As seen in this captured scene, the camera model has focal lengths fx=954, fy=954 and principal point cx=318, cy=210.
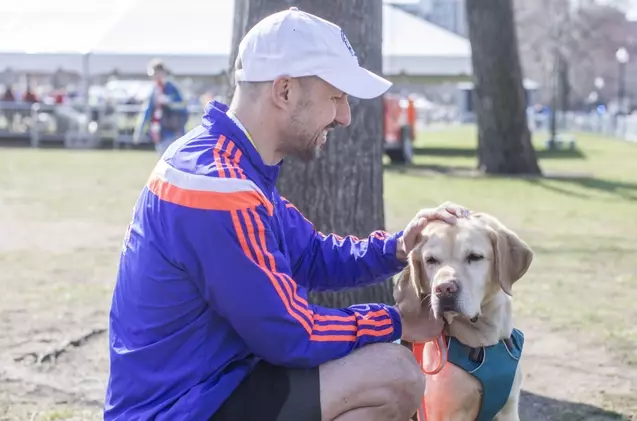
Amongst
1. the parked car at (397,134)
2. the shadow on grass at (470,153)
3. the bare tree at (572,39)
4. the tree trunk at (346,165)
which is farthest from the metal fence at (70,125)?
the bare tree at (572,39)

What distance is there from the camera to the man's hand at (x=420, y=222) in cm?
367

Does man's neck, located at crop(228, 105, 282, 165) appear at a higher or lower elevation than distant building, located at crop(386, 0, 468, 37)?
lower

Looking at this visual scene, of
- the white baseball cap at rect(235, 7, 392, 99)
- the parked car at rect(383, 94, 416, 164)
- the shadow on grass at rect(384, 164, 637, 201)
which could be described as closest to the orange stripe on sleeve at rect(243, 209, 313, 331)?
the white baseball cap at rect(235, 7, 392, 99)

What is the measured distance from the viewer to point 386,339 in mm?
3146

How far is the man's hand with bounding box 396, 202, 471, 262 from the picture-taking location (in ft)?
12.0

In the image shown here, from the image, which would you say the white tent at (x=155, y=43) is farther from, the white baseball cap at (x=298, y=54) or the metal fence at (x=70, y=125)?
the white baseball cap at (x=298, y=54)

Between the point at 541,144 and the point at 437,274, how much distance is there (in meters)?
30.8

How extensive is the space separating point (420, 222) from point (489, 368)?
26.2 inches

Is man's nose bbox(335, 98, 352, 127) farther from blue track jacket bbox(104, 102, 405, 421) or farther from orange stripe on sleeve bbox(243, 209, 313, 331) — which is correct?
orange stripe on sleeve bbox(243, 209, 313, 331)

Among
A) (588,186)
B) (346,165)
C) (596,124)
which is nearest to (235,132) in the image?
(346,165)

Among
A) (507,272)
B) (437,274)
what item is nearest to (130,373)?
(437,274)

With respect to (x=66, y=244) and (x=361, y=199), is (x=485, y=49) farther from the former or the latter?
(x=361, y=199)

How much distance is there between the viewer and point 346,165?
516 centimetres

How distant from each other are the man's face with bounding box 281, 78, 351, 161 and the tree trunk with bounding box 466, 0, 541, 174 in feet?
53.2
